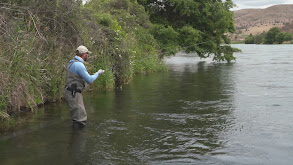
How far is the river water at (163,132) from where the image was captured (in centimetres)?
629

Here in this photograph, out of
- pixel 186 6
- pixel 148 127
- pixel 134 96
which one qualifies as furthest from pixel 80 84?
pixel 186 6

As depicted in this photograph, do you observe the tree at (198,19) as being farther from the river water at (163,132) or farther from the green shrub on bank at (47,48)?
the river water at (163,132)

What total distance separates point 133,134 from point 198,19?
19.7 meters

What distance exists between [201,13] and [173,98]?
49.0 ft

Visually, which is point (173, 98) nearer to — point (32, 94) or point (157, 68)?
point (32, 94)

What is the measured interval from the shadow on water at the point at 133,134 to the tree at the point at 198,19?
13.6m

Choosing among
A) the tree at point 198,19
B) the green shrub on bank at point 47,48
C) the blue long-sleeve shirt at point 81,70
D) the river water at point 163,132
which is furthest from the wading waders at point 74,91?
the tree at point 198,19

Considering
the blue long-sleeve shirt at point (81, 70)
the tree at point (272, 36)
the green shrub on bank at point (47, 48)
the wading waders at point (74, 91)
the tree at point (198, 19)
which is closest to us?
the blue long-sleeve shirt at point (81, 70)

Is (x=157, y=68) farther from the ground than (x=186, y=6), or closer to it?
closer to it

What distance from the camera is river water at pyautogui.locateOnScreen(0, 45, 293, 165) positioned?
6292mm

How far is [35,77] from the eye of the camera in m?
9.27

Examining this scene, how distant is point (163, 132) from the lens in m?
7.86

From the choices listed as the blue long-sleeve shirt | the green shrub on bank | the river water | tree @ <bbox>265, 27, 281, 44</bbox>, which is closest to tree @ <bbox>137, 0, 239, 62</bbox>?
the green shrub on bank

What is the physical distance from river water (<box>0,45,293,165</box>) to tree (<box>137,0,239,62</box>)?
1317 cm
